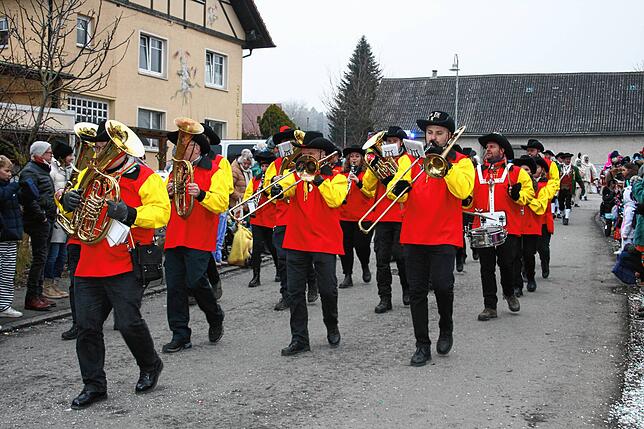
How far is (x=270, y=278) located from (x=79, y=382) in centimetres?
611

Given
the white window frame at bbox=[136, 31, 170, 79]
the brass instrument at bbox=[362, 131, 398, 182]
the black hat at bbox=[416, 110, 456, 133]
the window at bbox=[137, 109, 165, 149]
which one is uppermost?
the white window frame at bbox=[136, 31, 170, 79]

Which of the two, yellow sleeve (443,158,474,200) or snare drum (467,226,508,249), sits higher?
yellow sleeve (443,158,474,200)

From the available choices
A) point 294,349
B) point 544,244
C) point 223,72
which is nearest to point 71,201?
point 294,349

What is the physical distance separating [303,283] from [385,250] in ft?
7.93

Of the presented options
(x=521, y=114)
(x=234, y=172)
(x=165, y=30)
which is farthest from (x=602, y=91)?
(x=234, y=172)

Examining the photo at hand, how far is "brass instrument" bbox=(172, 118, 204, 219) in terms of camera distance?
6895 mm

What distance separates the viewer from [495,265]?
8875 mm

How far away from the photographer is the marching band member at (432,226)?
22.2ft

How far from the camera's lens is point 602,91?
51.6 m

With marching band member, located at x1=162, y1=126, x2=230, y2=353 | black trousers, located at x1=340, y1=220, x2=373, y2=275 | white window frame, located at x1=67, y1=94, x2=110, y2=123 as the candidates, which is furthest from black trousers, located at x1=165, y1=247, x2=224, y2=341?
white window frame, located at x1=67, y1=94, x2=110, y2=123

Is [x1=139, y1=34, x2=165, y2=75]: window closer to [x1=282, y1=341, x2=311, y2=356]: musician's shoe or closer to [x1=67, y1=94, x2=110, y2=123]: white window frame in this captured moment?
[x1=67, y1=94, x2=110, y2=123]: white window frame

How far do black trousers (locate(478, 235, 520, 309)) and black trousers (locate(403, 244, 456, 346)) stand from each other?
183 cm

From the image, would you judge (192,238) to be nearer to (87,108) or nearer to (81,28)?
(87,108)

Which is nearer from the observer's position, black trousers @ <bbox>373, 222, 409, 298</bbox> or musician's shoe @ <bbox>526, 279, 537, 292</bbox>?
black trousers @ <bbox>373, 222, 409, 298</bbox>
